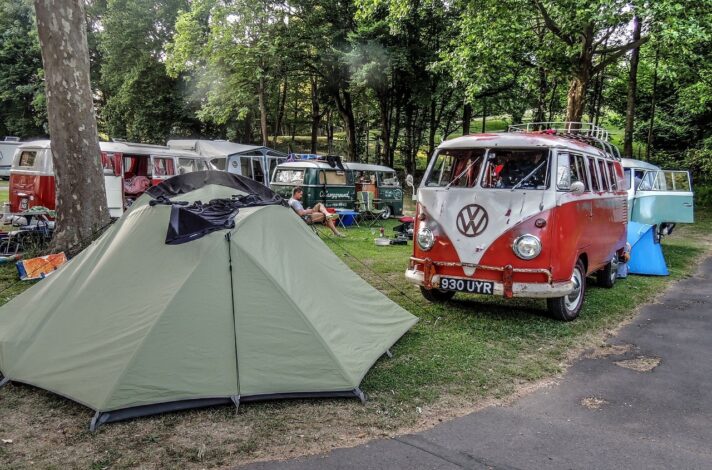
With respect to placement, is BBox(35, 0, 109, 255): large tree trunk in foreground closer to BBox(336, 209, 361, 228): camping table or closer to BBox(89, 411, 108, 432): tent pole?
BBox(89, 411, 108, 432): tent pole

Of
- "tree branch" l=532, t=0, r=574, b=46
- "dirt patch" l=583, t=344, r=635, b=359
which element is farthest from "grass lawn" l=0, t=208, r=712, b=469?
"tree branch" l=532, t=0, r=574, b=46

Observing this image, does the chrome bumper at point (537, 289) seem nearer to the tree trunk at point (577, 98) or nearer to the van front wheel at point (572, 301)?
the van front wheel at point (572, 301)

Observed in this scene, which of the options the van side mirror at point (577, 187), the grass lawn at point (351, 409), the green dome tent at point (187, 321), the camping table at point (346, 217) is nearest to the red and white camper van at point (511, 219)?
the van side mirror at point (577, 187)

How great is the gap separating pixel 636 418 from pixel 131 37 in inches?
1313

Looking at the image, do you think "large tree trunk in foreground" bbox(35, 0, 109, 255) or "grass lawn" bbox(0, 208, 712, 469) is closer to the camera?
"grass lawn" bbox(0, 208, 712, 469)

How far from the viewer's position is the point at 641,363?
5.63m

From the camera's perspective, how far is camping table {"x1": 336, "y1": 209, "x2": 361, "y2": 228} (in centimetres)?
1643

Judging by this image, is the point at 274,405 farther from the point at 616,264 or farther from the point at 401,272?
the point at 616,264

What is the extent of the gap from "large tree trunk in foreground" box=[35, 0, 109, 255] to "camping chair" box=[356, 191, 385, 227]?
10471 millimetres

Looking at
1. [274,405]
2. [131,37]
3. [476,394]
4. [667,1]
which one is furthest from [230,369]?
[131,37]

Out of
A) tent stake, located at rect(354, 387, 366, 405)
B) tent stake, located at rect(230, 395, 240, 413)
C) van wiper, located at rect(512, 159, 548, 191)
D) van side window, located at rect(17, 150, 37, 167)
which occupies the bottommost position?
tent stake, located at rect(354, 387, 366, 405)

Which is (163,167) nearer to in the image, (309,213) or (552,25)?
(309,213)

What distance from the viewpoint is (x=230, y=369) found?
165 inches

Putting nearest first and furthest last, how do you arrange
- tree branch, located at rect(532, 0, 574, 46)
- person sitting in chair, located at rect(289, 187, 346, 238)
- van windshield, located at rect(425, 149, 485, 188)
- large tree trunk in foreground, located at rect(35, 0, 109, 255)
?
van windshield, located at rect(425, 149, 485, 188)
large tree trunk in foreground, located at rect(35, 0, 109, 255)
person sitting in chair, located at rect(289, 187, 346, 238)
tree branch, located at rect(532, 0, 574, 46)
